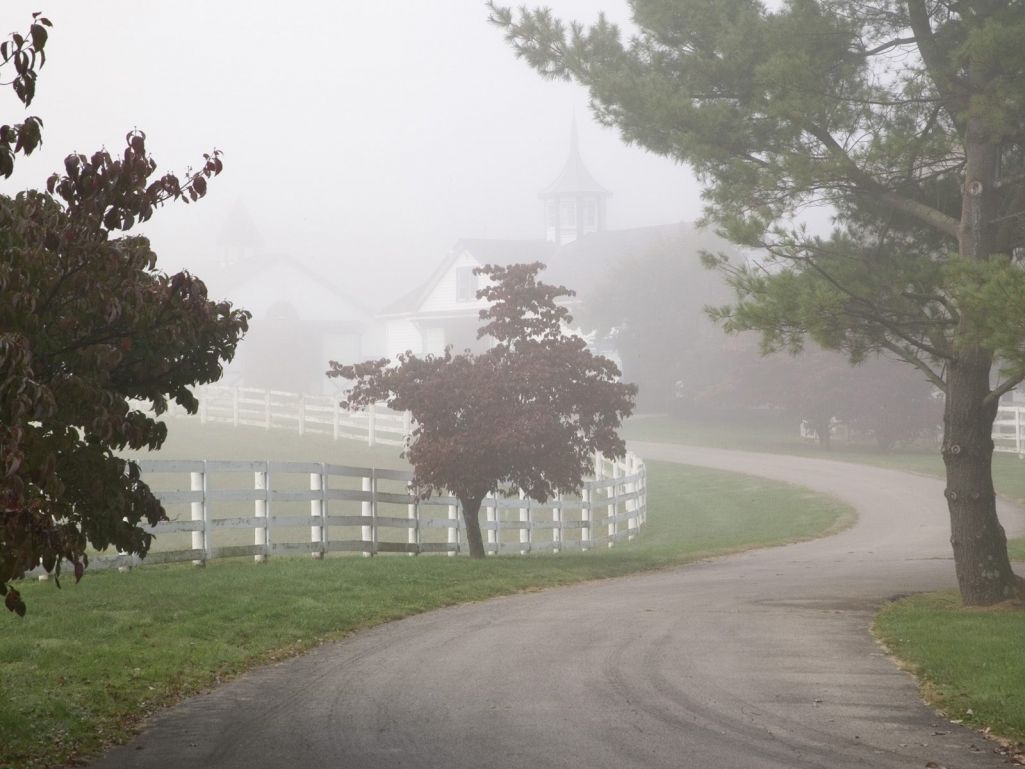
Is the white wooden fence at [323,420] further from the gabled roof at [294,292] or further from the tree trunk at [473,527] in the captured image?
the gabled roof at [294,292]

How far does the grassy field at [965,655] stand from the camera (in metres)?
9.00

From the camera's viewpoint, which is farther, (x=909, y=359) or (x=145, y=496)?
(x=909, y=359)

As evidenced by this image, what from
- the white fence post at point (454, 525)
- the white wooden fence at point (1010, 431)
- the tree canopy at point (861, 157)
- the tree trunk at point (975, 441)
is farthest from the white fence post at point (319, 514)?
the white wooden fence at point (1010, 431)

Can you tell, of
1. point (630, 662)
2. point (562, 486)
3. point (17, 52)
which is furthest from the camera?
point (562, 486)

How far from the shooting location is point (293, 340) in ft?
237

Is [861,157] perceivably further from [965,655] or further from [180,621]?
[180,621]

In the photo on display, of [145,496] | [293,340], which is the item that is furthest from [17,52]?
[293,340]

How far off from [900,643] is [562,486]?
866 cm

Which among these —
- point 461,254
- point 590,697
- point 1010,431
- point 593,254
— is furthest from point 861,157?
point 593,254

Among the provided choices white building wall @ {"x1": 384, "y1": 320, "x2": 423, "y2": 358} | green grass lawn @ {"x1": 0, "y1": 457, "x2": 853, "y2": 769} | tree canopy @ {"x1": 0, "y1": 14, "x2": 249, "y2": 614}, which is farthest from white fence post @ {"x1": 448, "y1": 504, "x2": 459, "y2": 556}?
white building wall @ {"x1": 384, "y1": 320, "x2": 423, "y2": 358}

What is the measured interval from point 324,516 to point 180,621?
18.5 feet

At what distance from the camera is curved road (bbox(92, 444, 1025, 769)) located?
25.5 feet

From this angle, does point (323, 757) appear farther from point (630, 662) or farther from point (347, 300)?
point (347, 300)

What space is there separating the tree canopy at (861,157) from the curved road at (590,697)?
3.07 meters
